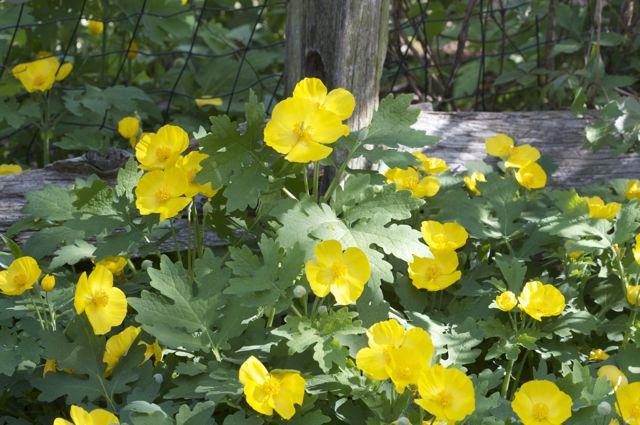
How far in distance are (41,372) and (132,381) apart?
0.85 ft

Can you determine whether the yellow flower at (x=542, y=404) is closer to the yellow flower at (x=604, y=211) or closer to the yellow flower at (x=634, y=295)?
the yellow flower at (x=634, y=295)

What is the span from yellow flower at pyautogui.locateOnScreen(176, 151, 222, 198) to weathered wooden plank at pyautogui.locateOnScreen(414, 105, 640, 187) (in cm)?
113

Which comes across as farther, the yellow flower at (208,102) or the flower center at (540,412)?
the yellow flower at (208,102)

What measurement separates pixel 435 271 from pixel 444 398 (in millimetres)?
580

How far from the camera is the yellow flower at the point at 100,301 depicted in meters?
1.87

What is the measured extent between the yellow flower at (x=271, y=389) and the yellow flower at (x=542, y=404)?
0.40m

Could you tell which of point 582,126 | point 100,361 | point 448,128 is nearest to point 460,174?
point 448,128

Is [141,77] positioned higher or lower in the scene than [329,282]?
lower

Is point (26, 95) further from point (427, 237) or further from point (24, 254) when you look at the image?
point (427, 237)

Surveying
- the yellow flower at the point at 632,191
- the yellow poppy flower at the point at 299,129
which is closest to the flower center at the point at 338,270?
the yellow poppy flower at the point at 299,129

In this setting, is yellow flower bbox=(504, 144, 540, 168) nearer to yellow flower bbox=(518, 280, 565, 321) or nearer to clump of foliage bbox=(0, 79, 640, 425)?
clump of foliage bbox=(0, 79, 640, 425)

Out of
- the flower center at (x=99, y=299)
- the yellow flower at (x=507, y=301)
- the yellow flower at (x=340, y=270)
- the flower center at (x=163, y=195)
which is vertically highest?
the flower center at (x=163, y=195)

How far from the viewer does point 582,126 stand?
10.3 feet

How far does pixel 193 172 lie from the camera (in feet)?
6.57
